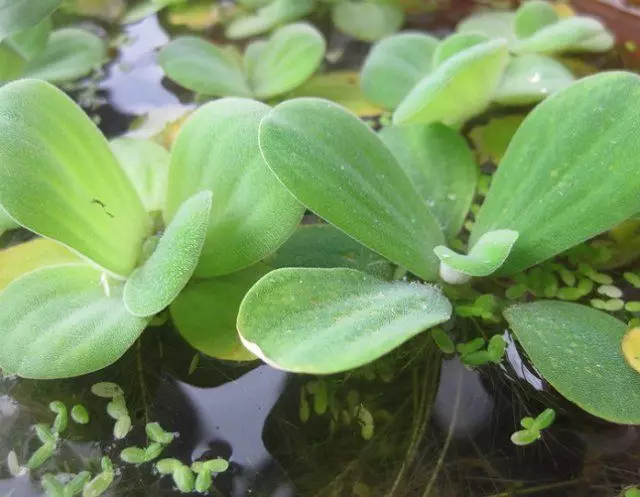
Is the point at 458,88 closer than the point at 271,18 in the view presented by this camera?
Yes

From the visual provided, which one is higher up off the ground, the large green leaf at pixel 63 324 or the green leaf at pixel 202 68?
the green leaf at pixel 202 68

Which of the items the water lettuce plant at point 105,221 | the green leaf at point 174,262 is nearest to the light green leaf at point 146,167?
the water lettuce plant at point 105,221

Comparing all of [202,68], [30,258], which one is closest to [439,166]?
[202,68]

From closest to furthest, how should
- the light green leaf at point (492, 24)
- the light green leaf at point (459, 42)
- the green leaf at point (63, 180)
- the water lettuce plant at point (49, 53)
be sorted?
the green leaf at point (63, 180), the light green leaf at point (459, 42), the water lettuce plant at point (49, 53), the light green leaf at point (492, 24)

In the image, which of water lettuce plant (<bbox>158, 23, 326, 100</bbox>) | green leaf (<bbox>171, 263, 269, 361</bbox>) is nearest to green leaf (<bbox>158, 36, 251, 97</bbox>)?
water lettuce plant (<bbox>158, 23, 326, 100</bbox>)

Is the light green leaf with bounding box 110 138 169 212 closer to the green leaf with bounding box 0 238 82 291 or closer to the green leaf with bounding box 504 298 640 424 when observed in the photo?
the green leaf with bounding box 0 238 82 291

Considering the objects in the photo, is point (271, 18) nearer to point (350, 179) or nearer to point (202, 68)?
point (202, 68)

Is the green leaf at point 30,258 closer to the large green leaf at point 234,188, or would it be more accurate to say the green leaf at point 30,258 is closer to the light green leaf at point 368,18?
the large green leaf at point 234,188
